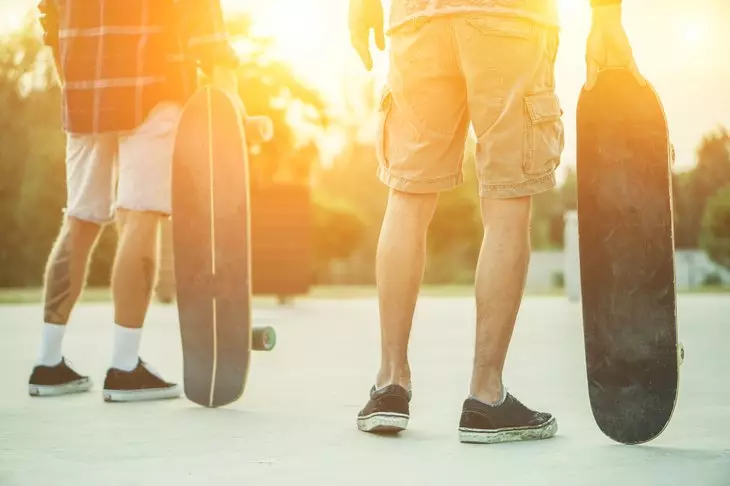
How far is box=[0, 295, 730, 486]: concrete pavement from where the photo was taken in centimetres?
223

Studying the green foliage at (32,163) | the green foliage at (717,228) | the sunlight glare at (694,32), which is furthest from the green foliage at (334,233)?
the sunlight glare at (694,32)

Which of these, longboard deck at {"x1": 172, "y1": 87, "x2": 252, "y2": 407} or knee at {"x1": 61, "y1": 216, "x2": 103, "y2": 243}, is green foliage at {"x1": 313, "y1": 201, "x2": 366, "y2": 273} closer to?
knee at {"x1": 61, "y1": 216, "x2": 103, "y2": 243}

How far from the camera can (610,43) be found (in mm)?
2605

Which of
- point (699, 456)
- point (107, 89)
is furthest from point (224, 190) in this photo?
point (699, 456)

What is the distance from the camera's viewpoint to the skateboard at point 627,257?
8.36 feet

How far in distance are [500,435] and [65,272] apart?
70.3 inches

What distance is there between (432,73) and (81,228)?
1.57 m

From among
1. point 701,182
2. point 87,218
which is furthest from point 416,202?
point 701,182

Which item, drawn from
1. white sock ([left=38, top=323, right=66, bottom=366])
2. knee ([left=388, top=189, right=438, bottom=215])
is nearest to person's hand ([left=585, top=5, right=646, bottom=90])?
knee ([left=388, top=189, right=438, bottom=215])

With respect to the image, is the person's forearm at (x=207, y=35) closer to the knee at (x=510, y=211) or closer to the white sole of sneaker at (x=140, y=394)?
the white sole of sneaker at (x=140, y=394)

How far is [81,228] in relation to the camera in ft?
12.3

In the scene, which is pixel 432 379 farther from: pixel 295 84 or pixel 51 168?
pixel 51 168

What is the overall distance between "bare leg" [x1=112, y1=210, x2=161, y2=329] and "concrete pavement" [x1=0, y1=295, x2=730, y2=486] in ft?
1.03

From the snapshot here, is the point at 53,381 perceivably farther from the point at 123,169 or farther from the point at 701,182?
the point at 701,182
